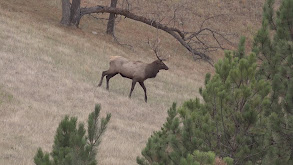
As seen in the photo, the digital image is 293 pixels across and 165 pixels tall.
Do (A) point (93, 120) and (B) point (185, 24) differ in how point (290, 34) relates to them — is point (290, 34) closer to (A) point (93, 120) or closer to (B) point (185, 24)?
(A) point (93, 120)

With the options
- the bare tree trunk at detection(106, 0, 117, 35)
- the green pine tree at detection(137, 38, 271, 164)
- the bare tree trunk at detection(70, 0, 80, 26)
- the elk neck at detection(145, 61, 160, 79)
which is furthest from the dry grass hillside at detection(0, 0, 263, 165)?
the green pine tree at detection(137, 38, 271, 164)

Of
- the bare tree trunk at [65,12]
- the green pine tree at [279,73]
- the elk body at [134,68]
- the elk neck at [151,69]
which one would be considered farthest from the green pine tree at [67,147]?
the bare tree trunk at [65,12]

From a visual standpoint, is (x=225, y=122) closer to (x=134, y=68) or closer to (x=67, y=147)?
(x=67, y=147)

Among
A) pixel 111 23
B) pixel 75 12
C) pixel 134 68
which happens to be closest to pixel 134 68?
pixel 134 68

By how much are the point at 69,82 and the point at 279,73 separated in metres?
11.6

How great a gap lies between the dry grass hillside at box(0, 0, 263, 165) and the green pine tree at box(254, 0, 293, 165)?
443cm

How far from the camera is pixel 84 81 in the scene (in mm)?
20406

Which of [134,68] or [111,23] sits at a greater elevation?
[134,68]

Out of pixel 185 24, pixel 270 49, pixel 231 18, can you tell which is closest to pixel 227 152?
pixel 270 49

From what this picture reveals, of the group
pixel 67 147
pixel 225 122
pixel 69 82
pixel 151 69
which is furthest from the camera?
pixel 151 69

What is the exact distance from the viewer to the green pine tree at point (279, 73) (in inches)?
331

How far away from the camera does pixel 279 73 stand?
354 inches

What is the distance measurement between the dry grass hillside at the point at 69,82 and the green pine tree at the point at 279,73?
4.43 m

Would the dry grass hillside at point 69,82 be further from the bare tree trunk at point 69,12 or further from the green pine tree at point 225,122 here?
the green pine tree at point 225,122
